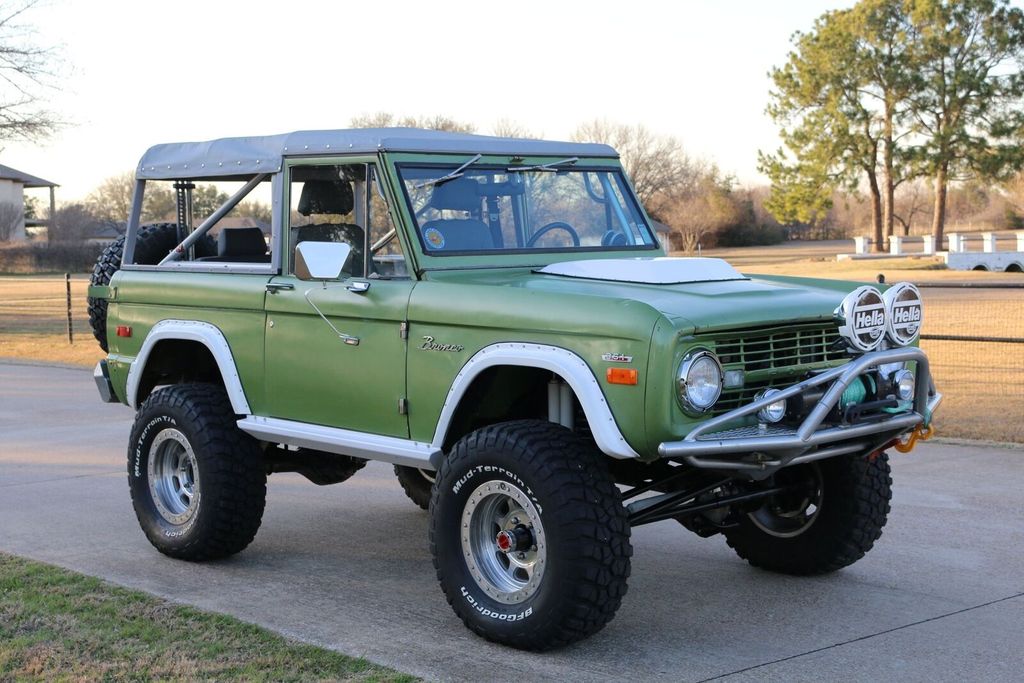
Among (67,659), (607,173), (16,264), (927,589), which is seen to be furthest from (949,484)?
(16,264)

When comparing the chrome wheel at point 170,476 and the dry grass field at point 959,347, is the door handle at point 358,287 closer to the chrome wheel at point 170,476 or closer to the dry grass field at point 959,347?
the chrome wheel at point 170,476

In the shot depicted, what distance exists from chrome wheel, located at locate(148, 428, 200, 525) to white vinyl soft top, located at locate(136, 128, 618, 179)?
147 cm

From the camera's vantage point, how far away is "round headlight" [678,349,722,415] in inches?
187

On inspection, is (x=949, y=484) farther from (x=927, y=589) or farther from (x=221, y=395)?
(x=221, y=395)

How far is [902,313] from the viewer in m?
5.29

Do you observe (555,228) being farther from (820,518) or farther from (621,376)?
(820,518)

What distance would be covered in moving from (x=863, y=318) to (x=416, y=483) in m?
3.38

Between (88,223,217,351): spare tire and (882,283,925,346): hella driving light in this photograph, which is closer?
(882,283,925,346): hella driving light

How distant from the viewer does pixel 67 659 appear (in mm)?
4969

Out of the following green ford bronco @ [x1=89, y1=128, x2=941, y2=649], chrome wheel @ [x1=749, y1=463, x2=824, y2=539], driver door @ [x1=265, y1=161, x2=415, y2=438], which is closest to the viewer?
green ford bronco @ [x1=89, y1=128, x2=941, y2=649]

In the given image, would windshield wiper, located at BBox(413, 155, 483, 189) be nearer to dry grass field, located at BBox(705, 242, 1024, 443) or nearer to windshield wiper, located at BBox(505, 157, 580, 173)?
windshield wiper, located at BBox(505, 157, 580, 173)

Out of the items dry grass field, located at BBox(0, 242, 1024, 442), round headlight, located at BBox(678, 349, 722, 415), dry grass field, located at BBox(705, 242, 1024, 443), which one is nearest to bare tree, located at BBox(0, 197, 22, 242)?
dry grass field, located at BBox(0, 242, 1024, 442)

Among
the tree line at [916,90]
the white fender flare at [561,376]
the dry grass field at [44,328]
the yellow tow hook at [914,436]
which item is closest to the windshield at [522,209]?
the white fender flare at [561,376]

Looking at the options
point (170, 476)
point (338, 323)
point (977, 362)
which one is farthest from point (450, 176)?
point (977, 362)
